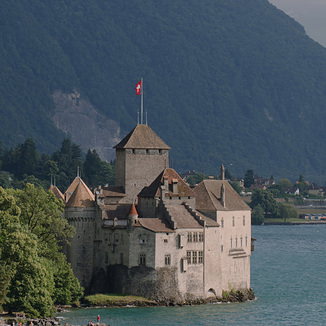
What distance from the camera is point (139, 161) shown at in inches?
4375

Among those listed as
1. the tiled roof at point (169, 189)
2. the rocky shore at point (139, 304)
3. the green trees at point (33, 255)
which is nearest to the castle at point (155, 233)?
the tiled roof at point (169, 189)

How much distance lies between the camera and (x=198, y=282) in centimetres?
10175

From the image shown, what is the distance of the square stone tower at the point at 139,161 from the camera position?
363 ft

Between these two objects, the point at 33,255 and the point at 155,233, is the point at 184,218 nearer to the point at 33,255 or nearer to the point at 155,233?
the point at 155,233

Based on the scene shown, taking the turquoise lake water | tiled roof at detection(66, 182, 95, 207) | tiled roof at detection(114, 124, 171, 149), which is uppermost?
tiled roof at detection(114, 124, 171, 149)

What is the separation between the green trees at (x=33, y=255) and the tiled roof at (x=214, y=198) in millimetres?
13374

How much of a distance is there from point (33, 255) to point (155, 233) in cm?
1523

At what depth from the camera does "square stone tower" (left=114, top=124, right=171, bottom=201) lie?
11062cm

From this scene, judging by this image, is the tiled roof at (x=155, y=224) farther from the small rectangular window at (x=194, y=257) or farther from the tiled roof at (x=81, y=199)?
the tiled roof at (x=81, y=199)

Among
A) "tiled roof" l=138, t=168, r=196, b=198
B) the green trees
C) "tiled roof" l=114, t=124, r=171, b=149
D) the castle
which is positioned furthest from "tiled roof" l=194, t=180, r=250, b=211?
the green trees

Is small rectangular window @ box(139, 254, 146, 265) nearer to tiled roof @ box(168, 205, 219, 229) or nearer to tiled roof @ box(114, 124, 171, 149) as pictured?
tiled roof @ box(168, 205, 219, 229)

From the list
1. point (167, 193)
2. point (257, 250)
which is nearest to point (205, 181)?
point (167, 193)

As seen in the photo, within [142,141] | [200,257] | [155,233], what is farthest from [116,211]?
[142,141]

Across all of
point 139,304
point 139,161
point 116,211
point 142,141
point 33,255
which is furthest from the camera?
point 142,141
